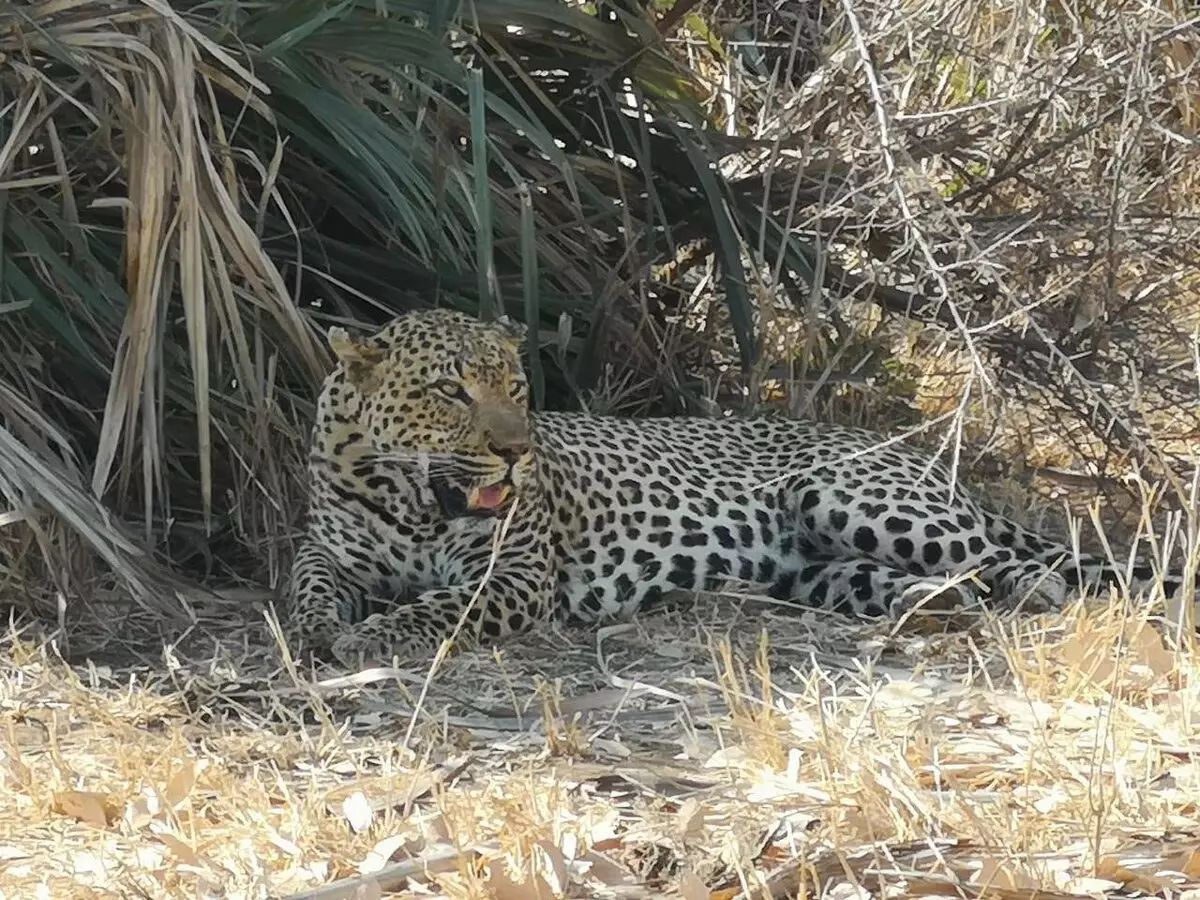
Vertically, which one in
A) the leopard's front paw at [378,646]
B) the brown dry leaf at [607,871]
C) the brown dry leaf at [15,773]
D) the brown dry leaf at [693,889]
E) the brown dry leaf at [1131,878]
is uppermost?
the brown dry leaf at [1131,878]

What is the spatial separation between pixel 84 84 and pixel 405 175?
1041 mm

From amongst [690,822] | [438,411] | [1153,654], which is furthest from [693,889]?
[438,411]

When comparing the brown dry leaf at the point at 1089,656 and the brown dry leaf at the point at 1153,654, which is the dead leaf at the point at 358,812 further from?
the brown dry leaf at the point at 1153,654

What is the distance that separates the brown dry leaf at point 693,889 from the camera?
10.8ft

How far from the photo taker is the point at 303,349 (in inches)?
247

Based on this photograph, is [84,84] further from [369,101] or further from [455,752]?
[455,752]

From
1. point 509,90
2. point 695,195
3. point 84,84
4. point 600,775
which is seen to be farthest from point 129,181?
point 600,775

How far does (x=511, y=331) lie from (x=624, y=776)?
2347 mm

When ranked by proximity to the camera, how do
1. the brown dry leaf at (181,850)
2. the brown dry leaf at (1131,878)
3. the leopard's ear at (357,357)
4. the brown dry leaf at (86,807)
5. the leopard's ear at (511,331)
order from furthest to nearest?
1. the leopard's ear at (511,331)
2. the leopard's ear at (357,357)
3. the brown dry leaf at (86,807)
4. the brown dry leaf at (181,850)
5. the brown dry leaf at (1131,878)

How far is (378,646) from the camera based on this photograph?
17.8 feet

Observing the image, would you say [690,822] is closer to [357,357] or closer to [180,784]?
[180,784]

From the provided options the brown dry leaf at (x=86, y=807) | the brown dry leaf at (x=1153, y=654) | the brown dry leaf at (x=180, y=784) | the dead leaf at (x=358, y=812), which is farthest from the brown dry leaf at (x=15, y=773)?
the brown dry leaf at (x=1153, y=654)

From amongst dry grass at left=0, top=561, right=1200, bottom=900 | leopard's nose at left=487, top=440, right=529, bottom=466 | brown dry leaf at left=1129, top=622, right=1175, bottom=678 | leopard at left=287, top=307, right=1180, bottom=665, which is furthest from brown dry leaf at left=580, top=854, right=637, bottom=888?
leopard's nose at left=487, top=440, right=529, bottom=466

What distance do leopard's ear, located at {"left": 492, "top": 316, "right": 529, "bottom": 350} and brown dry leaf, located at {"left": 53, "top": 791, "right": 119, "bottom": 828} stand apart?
2.51 m
